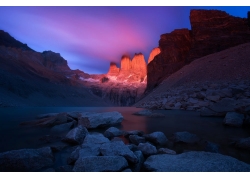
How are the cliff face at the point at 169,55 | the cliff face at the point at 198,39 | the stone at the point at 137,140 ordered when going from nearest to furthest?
the stone at the point at 137,140, the cliff face at the point at 198,39, the cliff face at the point at 169,55

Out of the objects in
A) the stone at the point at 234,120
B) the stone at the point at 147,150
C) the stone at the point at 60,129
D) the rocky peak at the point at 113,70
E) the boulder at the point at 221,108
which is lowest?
the stone at the point at 60,129

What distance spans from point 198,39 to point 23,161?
5100 cm

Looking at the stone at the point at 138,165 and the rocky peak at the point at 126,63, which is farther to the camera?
the rocky peak at the point at 126,63

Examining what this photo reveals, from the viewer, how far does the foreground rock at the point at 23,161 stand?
2.78m

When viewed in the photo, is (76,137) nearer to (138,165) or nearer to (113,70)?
(138,165)

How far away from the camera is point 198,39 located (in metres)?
44.7

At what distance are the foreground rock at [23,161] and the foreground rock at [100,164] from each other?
38.1 inches

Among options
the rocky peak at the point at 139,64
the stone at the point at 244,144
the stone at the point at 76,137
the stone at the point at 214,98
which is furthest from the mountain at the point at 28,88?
the rocky peak at the point at 139,64

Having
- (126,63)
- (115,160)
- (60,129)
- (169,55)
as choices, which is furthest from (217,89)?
(126,63)

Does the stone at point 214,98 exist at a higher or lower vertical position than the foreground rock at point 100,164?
higher

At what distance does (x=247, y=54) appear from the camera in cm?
2416

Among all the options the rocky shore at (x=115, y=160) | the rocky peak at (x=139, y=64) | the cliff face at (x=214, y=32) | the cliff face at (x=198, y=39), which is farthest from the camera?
the rocky peak at (x=139, y=64)

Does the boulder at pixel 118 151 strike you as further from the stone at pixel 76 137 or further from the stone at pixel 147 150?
the stone at pixel 76 137

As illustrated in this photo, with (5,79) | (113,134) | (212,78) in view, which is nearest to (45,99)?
(5,79)
